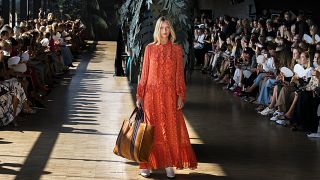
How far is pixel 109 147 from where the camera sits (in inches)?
340

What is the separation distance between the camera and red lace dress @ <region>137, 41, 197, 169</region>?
277 inches

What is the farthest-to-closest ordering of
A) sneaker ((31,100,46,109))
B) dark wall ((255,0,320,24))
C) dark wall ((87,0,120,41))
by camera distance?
dark wall ((87,0,120,41)) < dark wall ((255,0,320,24)) < sneaker ((31,100,46,109))

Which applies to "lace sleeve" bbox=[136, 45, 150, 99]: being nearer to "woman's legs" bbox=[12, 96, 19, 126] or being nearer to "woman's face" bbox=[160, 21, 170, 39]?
"woman's face" bbox=[160, 21, 170, 39]

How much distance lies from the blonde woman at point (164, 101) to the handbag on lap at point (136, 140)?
161 mm

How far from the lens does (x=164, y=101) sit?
7094mm

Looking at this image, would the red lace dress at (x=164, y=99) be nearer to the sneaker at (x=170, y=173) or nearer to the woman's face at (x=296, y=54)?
the sneaker at (x=170, y=173)

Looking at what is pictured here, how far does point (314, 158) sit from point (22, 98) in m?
4.44

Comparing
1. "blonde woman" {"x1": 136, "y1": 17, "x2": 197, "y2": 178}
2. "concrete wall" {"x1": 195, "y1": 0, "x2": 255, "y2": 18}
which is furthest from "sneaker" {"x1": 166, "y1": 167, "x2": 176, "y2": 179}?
"concrete wall" {"x1": 195, "y1": 0, "x2": 255, "y2": 18}

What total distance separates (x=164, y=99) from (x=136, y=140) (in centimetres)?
52

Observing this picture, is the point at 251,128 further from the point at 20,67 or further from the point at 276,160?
the point at 20,67

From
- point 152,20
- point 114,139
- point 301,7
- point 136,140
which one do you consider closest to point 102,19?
point 301,7

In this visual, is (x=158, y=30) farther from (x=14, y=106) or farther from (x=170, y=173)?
(x=14, y=106)

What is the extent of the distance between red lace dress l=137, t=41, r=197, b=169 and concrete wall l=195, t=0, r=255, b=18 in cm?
1580

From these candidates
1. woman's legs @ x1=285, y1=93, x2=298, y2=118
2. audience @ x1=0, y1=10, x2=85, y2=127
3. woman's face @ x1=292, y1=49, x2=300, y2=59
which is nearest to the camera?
audience @ x1=0, y1=10, x2=85, y2=127
